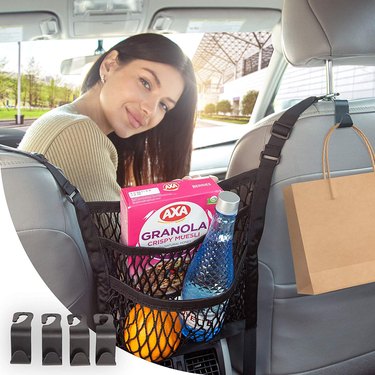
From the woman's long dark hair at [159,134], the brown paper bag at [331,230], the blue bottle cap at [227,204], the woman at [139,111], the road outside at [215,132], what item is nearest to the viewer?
the blue bottle cap at [227,204]

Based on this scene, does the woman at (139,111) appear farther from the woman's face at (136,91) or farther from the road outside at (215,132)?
the road outside at (215,132)

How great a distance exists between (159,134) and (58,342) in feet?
4.88

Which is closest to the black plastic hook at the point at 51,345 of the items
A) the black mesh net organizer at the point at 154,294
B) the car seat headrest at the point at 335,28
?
the black mesh net organizer at the point at 154,294

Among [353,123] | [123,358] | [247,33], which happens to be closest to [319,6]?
[353,123]

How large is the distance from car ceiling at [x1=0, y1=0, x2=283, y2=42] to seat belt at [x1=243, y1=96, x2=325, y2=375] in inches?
35.6

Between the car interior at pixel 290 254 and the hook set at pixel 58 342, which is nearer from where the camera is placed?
the hook set at pixel 58 342

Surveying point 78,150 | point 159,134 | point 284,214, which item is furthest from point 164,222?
point 159,134

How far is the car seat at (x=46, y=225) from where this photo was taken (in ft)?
2.45

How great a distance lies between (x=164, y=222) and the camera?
2.95 feet

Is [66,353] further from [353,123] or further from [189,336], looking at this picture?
[353,123]

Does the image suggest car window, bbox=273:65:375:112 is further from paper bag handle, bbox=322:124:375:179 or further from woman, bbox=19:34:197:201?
paper bag handle, bbox=322:124:375:179

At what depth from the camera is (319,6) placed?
1094 mm

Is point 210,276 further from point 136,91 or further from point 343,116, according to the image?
point 136,91

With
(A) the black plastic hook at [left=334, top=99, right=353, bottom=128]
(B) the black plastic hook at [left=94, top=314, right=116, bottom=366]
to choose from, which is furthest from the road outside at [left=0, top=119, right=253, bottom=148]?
(B) the black plastic hook at [left=94, top=314, right=116, bottom=366]
